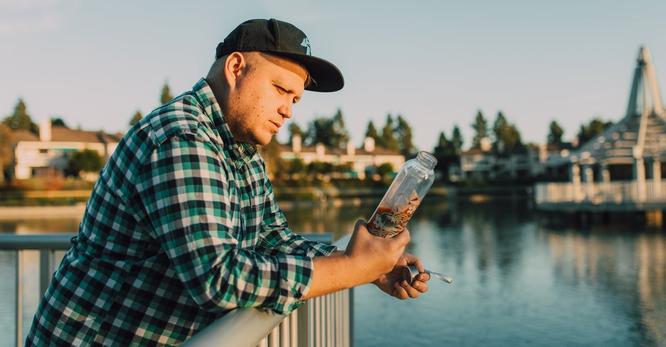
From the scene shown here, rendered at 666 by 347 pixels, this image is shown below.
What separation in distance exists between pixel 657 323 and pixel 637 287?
8.42ft

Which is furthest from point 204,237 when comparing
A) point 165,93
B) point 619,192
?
point 165,93

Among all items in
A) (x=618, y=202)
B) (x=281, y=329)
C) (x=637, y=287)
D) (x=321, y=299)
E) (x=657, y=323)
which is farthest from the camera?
(x=618, y=202)

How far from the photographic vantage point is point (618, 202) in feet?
78.6

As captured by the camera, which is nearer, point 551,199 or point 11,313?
point 11,313

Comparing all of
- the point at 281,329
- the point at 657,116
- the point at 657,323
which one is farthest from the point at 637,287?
the point at 657,116

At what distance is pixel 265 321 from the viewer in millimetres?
1442

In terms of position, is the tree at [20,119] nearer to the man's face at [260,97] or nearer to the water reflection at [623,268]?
the water reflection at [623,268]

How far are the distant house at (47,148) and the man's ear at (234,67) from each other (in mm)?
76386

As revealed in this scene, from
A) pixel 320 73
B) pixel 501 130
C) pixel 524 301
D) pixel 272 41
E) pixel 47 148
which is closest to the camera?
pixel 272 41

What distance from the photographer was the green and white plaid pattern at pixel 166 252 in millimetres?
1278

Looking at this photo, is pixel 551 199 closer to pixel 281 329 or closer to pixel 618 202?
pixel 618 202

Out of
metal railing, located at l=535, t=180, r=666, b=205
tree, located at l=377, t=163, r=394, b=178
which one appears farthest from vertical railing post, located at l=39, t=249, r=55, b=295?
tree, located at l=377, t=163, r=394, b=178

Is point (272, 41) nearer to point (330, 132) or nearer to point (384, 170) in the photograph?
point (384, 170)

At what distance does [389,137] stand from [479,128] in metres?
16.5
